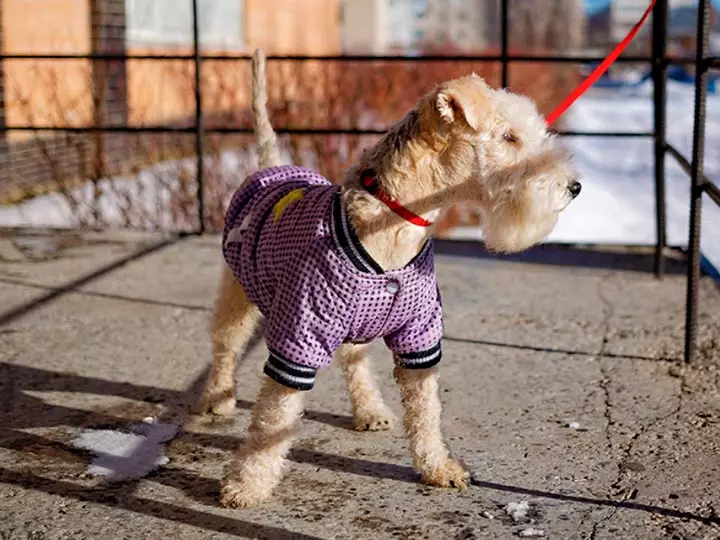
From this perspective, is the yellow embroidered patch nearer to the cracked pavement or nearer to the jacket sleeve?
the jacket sleeve

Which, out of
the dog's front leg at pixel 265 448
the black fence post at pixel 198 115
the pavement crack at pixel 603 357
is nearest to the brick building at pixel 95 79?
the black fence post at pixel 198 115

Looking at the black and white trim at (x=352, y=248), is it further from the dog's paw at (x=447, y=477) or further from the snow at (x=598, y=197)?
the snow at (x=598, y=197)

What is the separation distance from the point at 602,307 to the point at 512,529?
2476 millimetres

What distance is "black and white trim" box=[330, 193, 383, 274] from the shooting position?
300cm

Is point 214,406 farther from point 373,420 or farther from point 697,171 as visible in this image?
point 697,171

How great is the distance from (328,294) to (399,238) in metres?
0.28

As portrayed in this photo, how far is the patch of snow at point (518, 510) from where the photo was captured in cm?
307

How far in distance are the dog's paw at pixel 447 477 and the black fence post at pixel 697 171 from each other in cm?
153

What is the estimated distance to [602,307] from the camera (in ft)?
17.3

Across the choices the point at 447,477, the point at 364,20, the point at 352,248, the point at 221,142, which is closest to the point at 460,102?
the point at 352,248

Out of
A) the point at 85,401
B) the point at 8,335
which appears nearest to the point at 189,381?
the point at 85,401

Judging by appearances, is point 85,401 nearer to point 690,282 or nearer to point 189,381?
point 189,381

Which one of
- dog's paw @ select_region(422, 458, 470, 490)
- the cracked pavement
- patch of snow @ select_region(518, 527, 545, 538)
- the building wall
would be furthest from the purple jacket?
the building wall

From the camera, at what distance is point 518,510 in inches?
123
